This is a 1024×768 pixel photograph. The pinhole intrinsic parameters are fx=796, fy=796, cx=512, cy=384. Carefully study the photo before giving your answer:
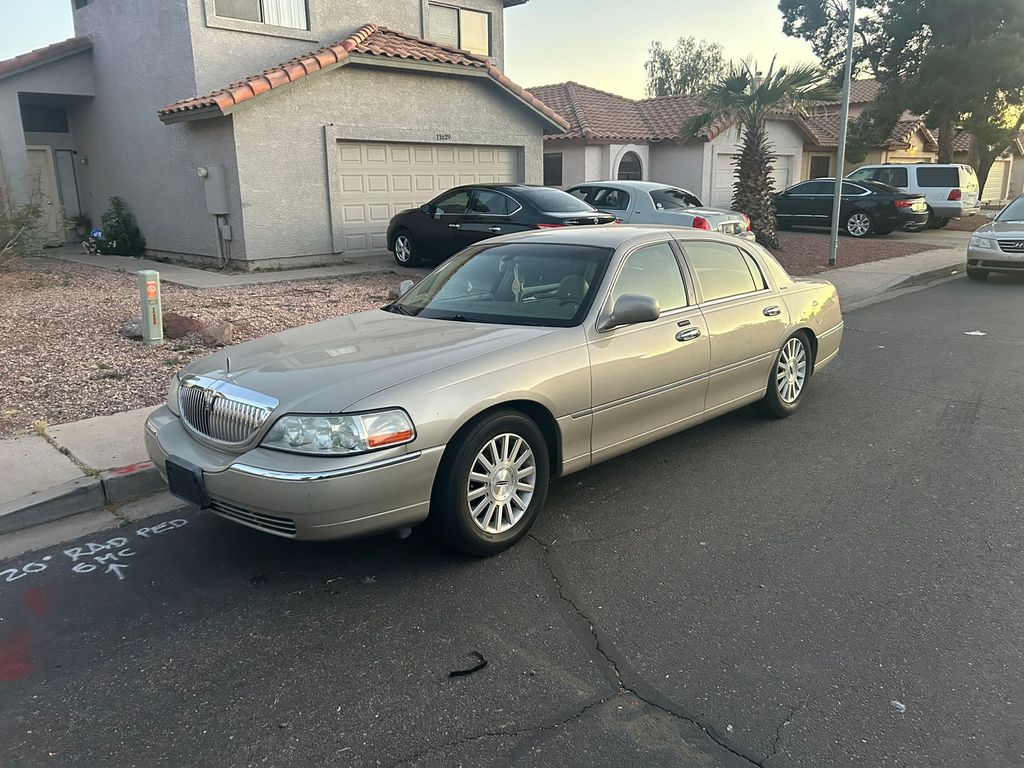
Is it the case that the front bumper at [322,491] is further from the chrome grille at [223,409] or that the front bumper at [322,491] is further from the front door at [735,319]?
the front door at [735,319]

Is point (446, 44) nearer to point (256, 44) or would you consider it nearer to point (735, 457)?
point (256, 44)

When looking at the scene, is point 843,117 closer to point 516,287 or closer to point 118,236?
point 516,287

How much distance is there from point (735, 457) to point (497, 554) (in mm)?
2177

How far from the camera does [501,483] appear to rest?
397 centimetres

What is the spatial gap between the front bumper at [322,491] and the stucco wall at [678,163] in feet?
72.3

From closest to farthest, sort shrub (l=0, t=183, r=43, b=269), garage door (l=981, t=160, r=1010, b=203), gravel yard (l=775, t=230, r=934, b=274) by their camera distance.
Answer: shrub (l=0, t=183, r=43, b=269) < gravel yard (l=775, t=230, r=934, b=274) < garage door (l=981, t=160, r=1010, b=203)

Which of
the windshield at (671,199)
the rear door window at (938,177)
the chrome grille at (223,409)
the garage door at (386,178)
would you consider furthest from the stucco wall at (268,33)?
the rear door window at (938,177)

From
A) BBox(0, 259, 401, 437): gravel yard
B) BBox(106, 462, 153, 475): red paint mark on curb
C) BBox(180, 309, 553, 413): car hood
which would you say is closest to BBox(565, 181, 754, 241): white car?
BBox(0, 259, 401, 437): gravel yard

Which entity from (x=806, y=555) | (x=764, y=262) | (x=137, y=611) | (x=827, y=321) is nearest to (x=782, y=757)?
(x=806, y=555)

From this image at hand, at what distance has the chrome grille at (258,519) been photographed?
3.50 m

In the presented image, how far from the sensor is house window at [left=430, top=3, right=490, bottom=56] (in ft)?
55.6

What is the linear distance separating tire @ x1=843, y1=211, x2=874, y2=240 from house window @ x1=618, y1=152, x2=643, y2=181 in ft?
20.4

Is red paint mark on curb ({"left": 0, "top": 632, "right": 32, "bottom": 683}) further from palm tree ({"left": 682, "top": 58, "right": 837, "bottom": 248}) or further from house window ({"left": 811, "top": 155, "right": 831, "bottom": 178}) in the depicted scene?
house window ({"left": 811, "top": 155, "right": 831, "bottom": 178})

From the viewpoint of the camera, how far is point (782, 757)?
2.62 meters
